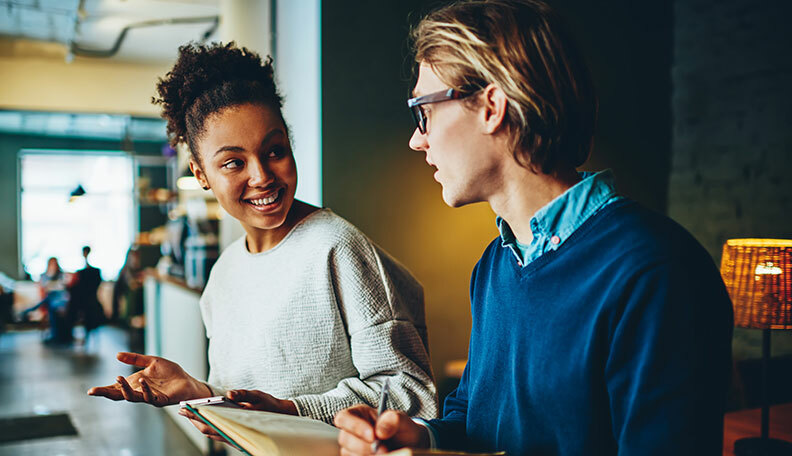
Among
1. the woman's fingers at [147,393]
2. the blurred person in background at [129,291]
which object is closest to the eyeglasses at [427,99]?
the woman's fingers at [147,393]

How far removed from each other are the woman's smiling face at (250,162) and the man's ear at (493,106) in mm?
587

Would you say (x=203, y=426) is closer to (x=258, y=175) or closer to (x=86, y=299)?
(x=258, y=175)

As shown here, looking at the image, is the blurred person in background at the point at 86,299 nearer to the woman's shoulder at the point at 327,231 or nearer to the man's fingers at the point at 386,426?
the woman's shoulder at the point at 327,231

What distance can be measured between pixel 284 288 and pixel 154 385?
0.34 meters

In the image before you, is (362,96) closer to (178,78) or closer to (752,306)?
(178,78)

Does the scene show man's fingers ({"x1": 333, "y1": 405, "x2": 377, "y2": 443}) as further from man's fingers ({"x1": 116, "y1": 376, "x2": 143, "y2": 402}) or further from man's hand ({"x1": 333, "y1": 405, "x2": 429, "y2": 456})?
man's fingers ({"x1": 116, "y1": 376, "x2": 143, "y2": 402})

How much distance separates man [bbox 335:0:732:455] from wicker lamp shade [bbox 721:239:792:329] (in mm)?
1361

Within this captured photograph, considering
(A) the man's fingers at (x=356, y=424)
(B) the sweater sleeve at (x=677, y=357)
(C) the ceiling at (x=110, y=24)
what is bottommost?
(A) the man's fingers at (x=356, y=424)

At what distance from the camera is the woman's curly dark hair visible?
1397mm

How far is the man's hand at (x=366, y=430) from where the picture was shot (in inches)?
Result: 33.8

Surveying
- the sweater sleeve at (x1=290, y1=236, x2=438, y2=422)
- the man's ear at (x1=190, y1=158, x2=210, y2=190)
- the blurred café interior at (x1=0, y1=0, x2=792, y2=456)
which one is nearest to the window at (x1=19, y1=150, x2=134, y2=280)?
the blurred café interior at (x1=0, y1=0, x2=792, y2=456)

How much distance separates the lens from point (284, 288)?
140cm

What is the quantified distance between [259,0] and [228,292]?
233 cm

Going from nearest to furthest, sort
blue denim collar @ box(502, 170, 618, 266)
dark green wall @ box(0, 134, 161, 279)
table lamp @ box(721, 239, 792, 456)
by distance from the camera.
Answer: blue denim collar @ box(502, 170, 618, 266) → table lamp @ box(721, 239, 792, 456) → dark green wall @ box(0, 134, 161, 279)
